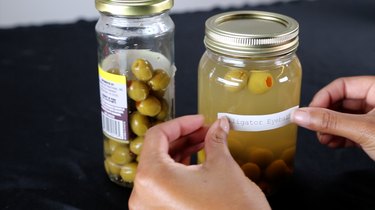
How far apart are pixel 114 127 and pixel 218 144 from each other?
6.4 inches

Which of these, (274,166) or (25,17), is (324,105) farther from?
(25,17)

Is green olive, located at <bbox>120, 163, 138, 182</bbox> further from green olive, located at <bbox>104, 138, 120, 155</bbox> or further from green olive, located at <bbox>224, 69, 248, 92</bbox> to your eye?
green olive, located at <bbox>224, 69, 248, 92</bbox>

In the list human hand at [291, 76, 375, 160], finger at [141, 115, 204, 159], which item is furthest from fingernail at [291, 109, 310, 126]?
finger at [141, 115, 204, 159]

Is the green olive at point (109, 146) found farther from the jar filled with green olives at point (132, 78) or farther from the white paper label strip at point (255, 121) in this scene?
the white paper label strip at point (255, 121)

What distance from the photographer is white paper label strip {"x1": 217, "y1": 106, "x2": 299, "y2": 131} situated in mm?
611

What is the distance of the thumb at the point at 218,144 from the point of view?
54 cm

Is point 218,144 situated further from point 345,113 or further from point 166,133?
point 345,113

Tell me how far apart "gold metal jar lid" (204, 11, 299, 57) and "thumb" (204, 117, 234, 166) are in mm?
76

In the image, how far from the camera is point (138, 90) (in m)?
0.64

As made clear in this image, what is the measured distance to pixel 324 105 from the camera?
0.76m

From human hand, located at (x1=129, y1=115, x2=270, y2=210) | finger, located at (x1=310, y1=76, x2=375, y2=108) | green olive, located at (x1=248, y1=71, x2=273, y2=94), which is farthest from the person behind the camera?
finger, located at (x1=310, y1=76, x2=375, y2=108)

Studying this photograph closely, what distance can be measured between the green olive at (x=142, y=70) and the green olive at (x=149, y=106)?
3 cm

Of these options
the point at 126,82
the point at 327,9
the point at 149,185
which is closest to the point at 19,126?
the point at 126,82

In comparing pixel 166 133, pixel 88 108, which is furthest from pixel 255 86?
pixel 88 108
